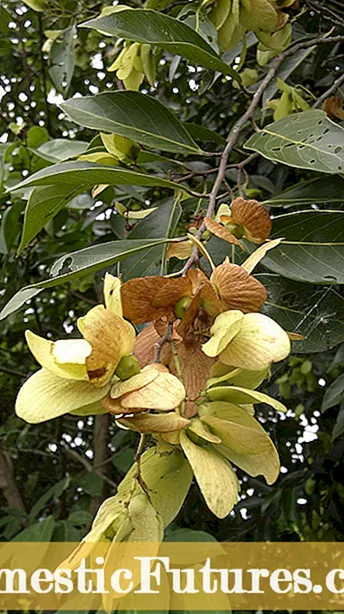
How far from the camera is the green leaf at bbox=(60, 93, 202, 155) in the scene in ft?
2.05

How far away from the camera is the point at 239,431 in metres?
0.36

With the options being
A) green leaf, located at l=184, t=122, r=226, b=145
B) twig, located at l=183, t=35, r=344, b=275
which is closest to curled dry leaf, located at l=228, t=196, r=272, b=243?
Answer: twig, located at l=183, t=35, r=344, b=275

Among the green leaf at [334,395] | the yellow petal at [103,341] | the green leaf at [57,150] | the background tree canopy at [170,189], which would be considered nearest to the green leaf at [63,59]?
the background tree canopy at [170,189]

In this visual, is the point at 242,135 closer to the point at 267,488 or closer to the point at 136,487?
the point at 267,488

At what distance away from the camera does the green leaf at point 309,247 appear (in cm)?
55

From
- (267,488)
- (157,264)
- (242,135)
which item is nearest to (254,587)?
(267,488)

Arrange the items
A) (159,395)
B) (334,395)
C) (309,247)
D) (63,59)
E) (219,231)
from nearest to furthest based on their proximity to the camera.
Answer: (159,395) < (219,231) < (309,247) < (334,395) < (63,59)

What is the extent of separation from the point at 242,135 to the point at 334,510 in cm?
67

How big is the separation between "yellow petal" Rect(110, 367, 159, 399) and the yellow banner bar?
8 centimetres

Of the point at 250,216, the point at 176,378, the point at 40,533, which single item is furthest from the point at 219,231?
the point at 40,533

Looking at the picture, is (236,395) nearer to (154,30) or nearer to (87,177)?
(87,177)

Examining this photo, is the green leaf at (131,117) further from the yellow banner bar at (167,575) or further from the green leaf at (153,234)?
the yellow banner bar at (167,575)

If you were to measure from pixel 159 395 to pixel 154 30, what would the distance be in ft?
1.24

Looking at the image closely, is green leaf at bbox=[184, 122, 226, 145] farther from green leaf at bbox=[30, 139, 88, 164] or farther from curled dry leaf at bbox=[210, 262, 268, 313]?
curled dry leaf at bbox=[210, 262, 268, 313]
